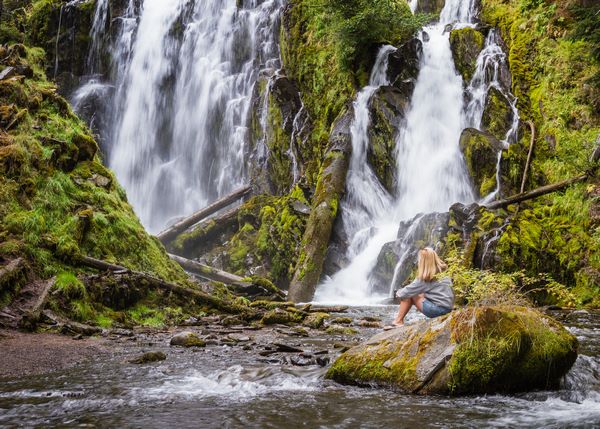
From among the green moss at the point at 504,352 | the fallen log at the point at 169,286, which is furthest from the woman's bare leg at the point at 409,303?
the fallen log at the point at 169,286

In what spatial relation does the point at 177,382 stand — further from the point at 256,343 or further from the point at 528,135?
the point at 528,135

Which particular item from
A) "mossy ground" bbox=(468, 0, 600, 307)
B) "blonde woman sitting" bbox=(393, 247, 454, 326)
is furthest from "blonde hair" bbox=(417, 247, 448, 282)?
"mossy ground" bbox=(468, 0, 600, 307)

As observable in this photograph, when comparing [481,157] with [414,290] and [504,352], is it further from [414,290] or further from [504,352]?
[504,352]

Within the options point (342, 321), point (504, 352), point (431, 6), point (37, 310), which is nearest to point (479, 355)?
point (504, 352)

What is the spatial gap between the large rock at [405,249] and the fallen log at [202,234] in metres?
7.17

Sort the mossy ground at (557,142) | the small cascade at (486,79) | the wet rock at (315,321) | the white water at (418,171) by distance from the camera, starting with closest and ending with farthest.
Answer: the wet rock at (315,321)
the mossy ground at (557,142)
the white water at (418,171)
the small cascade at (486,79)

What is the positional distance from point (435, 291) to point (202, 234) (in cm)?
1498

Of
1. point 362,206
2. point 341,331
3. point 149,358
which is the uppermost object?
point 362,206

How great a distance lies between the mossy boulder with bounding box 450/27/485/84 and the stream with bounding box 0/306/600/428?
1484 cm

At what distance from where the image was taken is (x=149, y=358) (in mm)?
6457

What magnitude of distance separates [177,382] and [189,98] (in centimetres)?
2445

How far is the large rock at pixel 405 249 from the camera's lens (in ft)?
48.1

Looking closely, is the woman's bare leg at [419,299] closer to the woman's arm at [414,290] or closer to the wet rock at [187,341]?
the woman's arm at [414,290]

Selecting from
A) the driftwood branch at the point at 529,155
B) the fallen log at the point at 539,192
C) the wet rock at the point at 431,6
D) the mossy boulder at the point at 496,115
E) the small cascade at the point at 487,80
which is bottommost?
the fallen log at the point at 539,192
